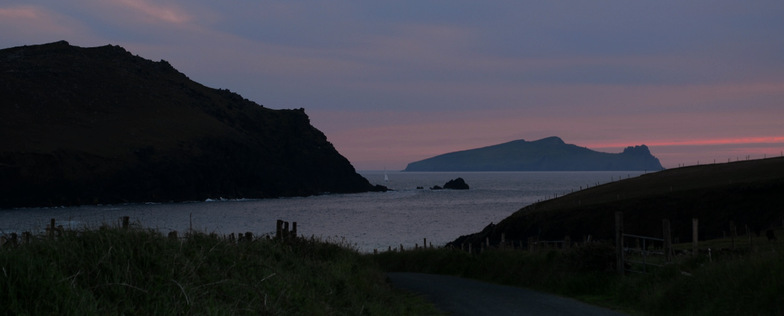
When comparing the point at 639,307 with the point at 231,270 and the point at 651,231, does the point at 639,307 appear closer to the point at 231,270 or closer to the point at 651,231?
the point at 231,270

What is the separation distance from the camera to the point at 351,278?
1959 cm

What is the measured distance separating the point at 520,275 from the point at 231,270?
18.2 metres

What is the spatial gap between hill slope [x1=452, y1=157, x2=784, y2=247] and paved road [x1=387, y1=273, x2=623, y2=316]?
3317 cm

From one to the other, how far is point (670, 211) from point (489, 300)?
53.9m

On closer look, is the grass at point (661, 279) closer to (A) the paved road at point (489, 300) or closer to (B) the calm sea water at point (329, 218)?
(A) the paved road at point (489, 300)

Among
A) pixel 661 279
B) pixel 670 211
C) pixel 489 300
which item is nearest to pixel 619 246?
pixel 661 279

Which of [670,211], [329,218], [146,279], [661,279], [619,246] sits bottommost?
[329,218]

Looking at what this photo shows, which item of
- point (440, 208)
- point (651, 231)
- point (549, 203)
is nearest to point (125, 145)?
point (440, 208)

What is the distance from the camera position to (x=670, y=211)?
70125 mm

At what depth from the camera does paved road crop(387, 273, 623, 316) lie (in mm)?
19781

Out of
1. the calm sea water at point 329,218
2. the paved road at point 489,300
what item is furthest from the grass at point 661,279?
the calm sea water at point 329,218

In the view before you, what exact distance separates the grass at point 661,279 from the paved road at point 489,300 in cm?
105

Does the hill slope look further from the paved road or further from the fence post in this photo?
the fence post

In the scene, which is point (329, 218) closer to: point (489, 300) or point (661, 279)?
point (489, 300)
